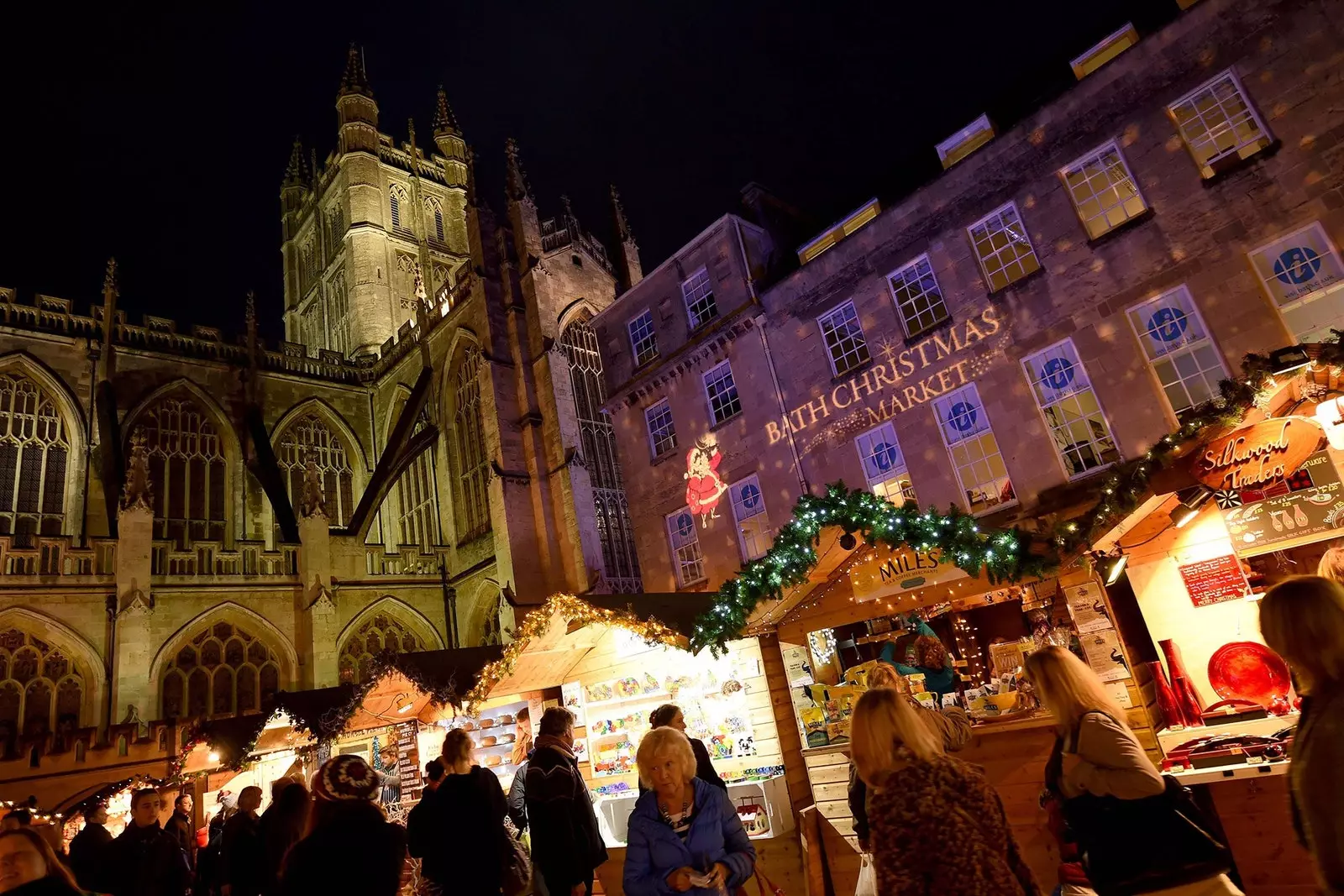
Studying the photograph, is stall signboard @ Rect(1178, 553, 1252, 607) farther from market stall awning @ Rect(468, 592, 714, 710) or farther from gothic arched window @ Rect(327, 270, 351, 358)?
gothic arched window @ Rect(327, 270, 351, 358)

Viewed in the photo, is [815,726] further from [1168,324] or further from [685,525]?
[685,525]

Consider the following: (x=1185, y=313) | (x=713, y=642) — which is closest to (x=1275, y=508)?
(x=1185, y=313)

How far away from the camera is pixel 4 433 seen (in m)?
20.0

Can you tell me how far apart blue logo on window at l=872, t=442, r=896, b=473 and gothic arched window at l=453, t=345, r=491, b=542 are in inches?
544

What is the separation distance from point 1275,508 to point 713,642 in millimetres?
→ 5613

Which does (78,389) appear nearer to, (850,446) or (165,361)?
(165,361)

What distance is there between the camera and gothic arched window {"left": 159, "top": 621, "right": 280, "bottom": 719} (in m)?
18.3

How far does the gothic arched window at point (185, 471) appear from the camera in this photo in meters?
21.9

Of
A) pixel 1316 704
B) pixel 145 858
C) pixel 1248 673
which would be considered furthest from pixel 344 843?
pixel 1248 673

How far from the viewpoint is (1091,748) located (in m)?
3.08

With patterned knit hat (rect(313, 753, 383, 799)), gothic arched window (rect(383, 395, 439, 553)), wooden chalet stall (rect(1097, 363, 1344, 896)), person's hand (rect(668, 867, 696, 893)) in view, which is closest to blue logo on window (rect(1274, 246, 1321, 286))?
wooden chalet stall (rect(1097, 363, 1344, 896))

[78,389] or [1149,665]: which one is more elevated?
[78,389]

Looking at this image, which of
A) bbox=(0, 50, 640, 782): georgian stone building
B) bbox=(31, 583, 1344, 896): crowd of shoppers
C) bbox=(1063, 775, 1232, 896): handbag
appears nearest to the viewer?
Result: bbox=(31, 583, 1344, 896): crowd of shoppers

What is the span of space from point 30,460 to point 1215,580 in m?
26.8
